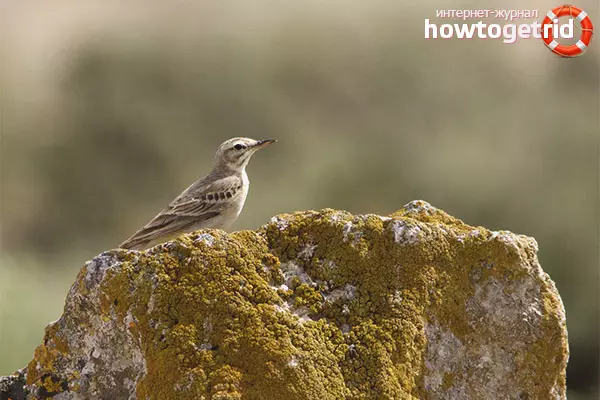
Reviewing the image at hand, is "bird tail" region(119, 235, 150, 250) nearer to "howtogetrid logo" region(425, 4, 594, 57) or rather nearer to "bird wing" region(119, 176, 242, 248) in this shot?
"bird wing" region(119, 176, 242, 248)

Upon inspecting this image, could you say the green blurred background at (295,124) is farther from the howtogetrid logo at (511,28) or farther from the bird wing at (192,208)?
the bird wing at (192,208)

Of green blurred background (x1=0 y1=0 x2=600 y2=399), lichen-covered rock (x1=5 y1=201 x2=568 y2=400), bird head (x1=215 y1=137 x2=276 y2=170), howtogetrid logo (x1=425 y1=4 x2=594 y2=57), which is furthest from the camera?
green blurred background (x1=0 y1=0 x2=600 y2=399)

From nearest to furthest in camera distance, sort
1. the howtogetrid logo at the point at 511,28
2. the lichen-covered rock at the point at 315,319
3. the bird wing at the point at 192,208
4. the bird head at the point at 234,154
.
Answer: the lichen-covered rock at the point at 315,319, the bird wing at the point at 192,208, the bird head at the point at 234,154, the howtogetrid logo at the point at 511,28

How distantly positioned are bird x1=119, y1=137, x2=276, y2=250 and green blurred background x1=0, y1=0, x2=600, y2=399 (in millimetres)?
11037

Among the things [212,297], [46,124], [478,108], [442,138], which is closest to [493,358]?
[212,297]

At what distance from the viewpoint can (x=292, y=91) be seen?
36.6 m

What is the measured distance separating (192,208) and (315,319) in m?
4.09

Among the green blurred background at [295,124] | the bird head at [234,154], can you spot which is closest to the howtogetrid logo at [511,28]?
the green blurred background at [295,124]

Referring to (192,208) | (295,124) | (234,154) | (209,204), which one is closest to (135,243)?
(192,208)

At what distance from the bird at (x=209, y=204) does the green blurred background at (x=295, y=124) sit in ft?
36.2

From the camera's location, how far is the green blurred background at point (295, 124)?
2623cm

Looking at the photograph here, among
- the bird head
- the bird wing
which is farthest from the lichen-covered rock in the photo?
the bird head

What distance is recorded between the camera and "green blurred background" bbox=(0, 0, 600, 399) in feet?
86.0

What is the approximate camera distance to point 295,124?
111 feet
